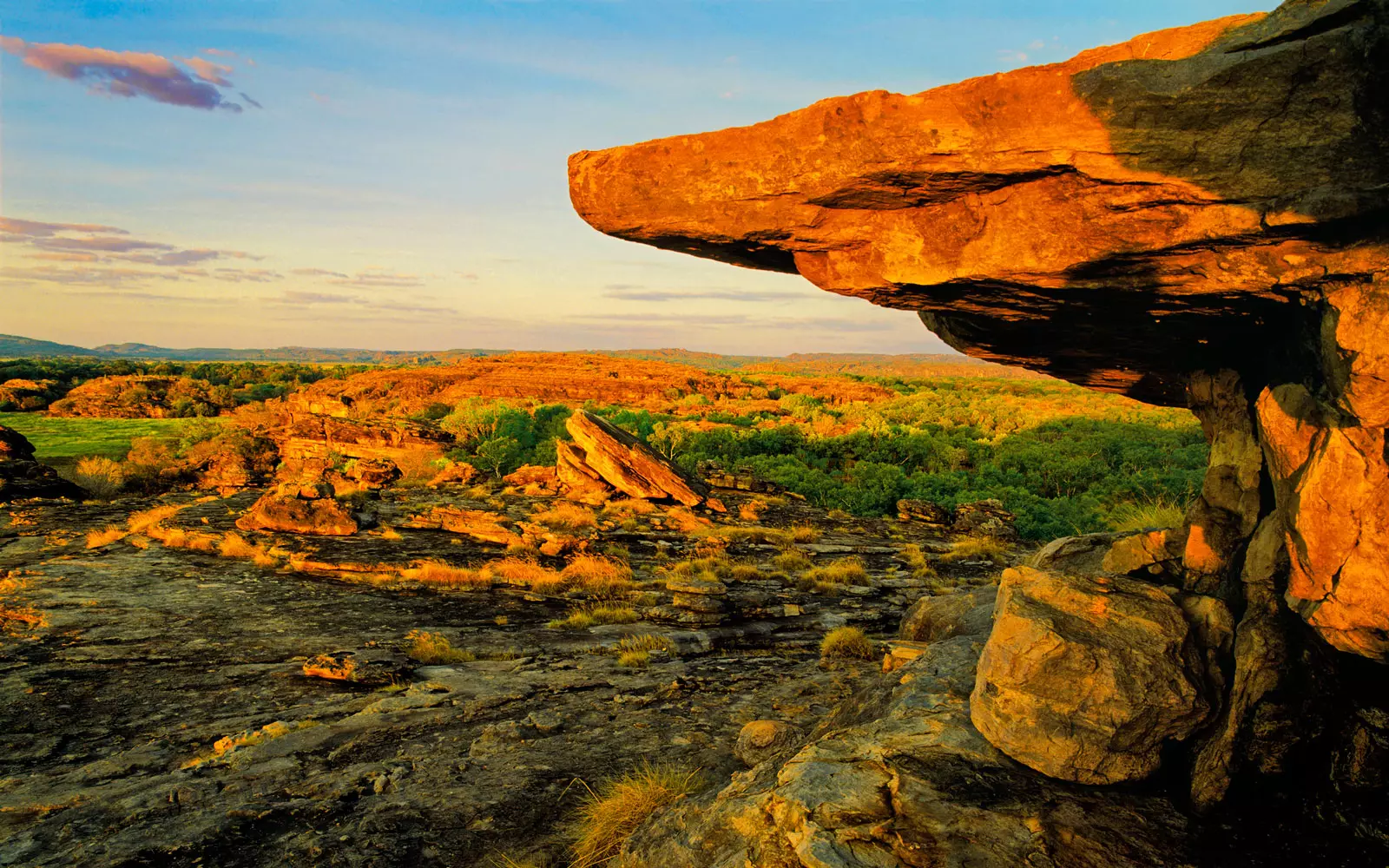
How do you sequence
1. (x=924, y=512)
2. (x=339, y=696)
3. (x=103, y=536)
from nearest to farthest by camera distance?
1. (x=339, y=696)
2. (x=103, y=536)
3. (x=924, y=512)

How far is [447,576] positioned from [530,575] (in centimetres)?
177

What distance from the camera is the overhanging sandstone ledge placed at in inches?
158

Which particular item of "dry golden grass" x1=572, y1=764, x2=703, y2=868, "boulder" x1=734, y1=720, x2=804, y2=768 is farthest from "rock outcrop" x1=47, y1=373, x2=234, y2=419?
"boulder" x1=734, y1=720, x2=804, y2=768

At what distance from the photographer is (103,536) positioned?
1620 centimetres

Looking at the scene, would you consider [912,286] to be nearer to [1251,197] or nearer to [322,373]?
[1251,197]

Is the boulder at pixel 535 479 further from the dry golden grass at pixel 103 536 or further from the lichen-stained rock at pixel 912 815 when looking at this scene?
the lichen-stained rock at pixel 912 815

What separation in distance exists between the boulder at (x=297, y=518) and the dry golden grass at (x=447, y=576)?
13.5ft

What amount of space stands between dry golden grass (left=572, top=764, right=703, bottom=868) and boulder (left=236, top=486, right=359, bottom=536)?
14171 millimetres

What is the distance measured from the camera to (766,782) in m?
5.04

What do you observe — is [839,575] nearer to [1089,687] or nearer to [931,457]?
[1089,687]

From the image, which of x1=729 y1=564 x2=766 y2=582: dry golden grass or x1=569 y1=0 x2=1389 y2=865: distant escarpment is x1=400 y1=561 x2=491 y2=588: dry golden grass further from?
x1=569 y1=0 x2=1389 y2=865: distant escarpment

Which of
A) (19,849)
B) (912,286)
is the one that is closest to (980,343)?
(912,286)

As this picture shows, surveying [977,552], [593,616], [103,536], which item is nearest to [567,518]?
[593,616]

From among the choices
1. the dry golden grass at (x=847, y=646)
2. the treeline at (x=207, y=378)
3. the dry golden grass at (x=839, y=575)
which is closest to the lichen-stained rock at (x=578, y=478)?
the dry golden grass at (x=839, y=575)
